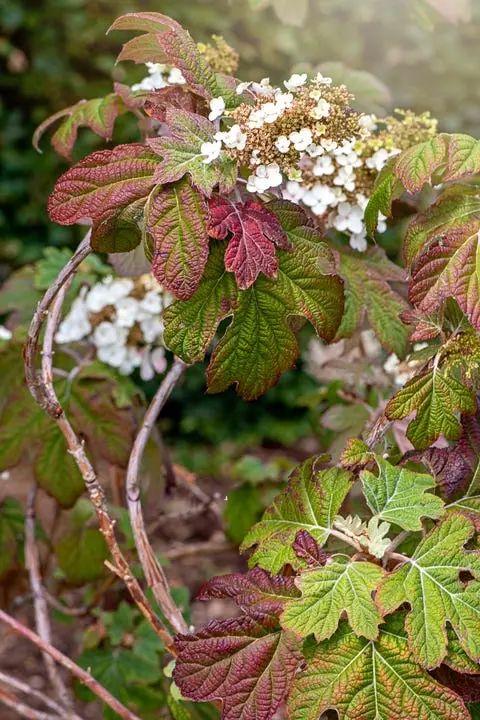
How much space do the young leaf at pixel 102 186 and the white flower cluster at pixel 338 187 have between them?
0.28 m

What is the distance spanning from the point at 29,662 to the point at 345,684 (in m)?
2.18

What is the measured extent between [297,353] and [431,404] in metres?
0.20

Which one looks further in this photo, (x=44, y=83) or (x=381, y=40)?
(x=381, y=40)

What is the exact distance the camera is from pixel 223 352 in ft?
3.91

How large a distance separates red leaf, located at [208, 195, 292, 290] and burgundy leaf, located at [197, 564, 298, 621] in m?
0.39

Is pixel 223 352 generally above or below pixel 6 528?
above

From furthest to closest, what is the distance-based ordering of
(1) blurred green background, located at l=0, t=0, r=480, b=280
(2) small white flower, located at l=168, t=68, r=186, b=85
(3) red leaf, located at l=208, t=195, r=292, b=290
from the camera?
(1) blurred green background, located at l=0, t=0, r=480, b=280, (2) small white flower, located at l=168, t=68, r=186, b=85, (3) red leaf, located at l=208, t=195, r=292, b=290

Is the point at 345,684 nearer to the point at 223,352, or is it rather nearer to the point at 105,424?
the point at 223,352

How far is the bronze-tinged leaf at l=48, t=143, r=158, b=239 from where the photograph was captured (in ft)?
3.81

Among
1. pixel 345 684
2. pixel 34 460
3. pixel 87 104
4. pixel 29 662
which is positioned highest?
pixel 87 104

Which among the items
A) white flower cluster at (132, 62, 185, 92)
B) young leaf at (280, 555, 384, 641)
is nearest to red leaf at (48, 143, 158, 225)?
white flower cluster at (132, 62, 185, 92)

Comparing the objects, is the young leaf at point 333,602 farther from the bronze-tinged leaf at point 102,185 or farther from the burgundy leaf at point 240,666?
the bronze-tinged leaf at point 102,185

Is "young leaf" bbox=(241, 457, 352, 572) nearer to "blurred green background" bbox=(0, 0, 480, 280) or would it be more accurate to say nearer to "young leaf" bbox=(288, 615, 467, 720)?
"young leaf" bbox=(288, 615, 467, 720)

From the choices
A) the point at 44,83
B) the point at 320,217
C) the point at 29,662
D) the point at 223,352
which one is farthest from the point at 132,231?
the point at 44,83
